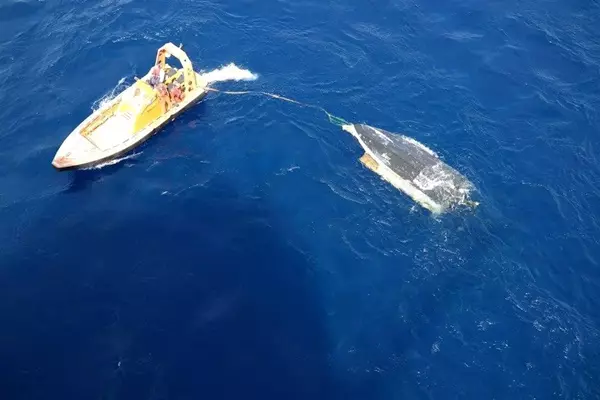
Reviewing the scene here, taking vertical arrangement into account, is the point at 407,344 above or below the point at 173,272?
below

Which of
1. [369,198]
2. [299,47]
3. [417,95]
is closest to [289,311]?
[369,198]

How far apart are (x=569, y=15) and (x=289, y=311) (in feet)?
240

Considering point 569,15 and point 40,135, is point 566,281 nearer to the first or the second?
point 569,15

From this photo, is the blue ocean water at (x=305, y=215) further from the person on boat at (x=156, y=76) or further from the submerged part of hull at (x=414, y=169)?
the person on boat at (x=156, y=76)

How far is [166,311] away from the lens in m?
59.5

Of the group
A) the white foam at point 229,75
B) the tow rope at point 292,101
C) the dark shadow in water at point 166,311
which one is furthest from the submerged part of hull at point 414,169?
the white foam at point 229,75

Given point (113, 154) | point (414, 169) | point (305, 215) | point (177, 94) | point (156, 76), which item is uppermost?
point (156, 76)

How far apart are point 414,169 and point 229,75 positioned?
3251 centimetres

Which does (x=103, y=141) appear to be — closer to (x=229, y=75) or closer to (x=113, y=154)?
(x=113, y=154)

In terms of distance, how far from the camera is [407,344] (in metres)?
58.5

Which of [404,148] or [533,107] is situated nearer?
[404,148]

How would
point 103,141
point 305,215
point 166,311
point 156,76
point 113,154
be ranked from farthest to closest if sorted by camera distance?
1. point 156,76
2. point 103,141
3. point 113,154
4. point 305,215
5. point 166,311

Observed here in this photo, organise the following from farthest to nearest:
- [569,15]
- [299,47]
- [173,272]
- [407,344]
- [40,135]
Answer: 1. [569,15]
2. [299,47]
3. [40,135]
4. [173,272]
5. [407,344]

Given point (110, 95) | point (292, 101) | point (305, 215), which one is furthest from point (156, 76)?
point (305, 215)
